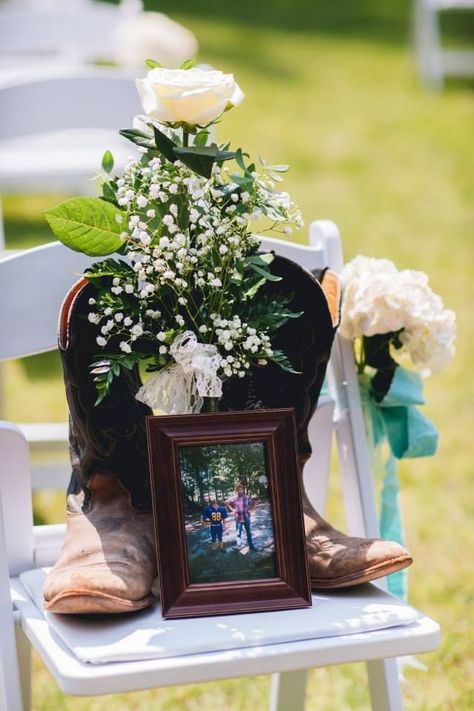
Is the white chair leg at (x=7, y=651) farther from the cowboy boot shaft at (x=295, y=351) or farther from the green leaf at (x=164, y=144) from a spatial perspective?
Answer: the green leaf at (x=164, y=144)

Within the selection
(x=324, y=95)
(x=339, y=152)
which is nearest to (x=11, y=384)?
(x=339, y=152)

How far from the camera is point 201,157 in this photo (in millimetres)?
1302

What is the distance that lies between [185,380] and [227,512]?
168mm

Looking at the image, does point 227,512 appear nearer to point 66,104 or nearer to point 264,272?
point 264,272

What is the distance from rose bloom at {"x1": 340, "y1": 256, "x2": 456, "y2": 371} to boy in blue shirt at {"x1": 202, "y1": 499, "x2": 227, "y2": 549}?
1.28ft

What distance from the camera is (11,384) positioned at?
3.81m

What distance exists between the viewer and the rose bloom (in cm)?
156

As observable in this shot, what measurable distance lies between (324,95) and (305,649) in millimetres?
6232

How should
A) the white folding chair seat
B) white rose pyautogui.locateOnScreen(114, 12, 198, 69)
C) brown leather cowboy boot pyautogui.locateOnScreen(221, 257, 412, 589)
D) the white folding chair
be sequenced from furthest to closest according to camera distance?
1. white rose pyautogui.locateOnScreen(114, 12, 198, 69)
2. the white folding chair seat
3. brown leather cowboy boot pyautogui.locateOnScreen(221, 257, 412, 589)
4. the white folding chair

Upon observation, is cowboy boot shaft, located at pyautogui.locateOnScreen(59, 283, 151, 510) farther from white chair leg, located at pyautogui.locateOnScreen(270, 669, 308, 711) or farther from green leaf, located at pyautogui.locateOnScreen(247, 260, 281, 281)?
white chair leg, located at pyautogui.locateOnScreen(270, 669, 308, 711)

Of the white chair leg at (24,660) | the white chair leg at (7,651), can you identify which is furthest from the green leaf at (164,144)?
the white chair leg at (24,660)

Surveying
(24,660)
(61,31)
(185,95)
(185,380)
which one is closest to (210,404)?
(185,380)

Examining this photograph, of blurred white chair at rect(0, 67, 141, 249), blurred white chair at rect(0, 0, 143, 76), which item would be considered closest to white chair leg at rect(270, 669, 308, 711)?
blurred white chair at rect(0, 67, 141, 249)

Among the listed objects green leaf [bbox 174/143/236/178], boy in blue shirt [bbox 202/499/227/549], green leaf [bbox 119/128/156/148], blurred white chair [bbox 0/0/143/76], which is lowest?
boy in blue shirt [bbox 202/499/227/549]
